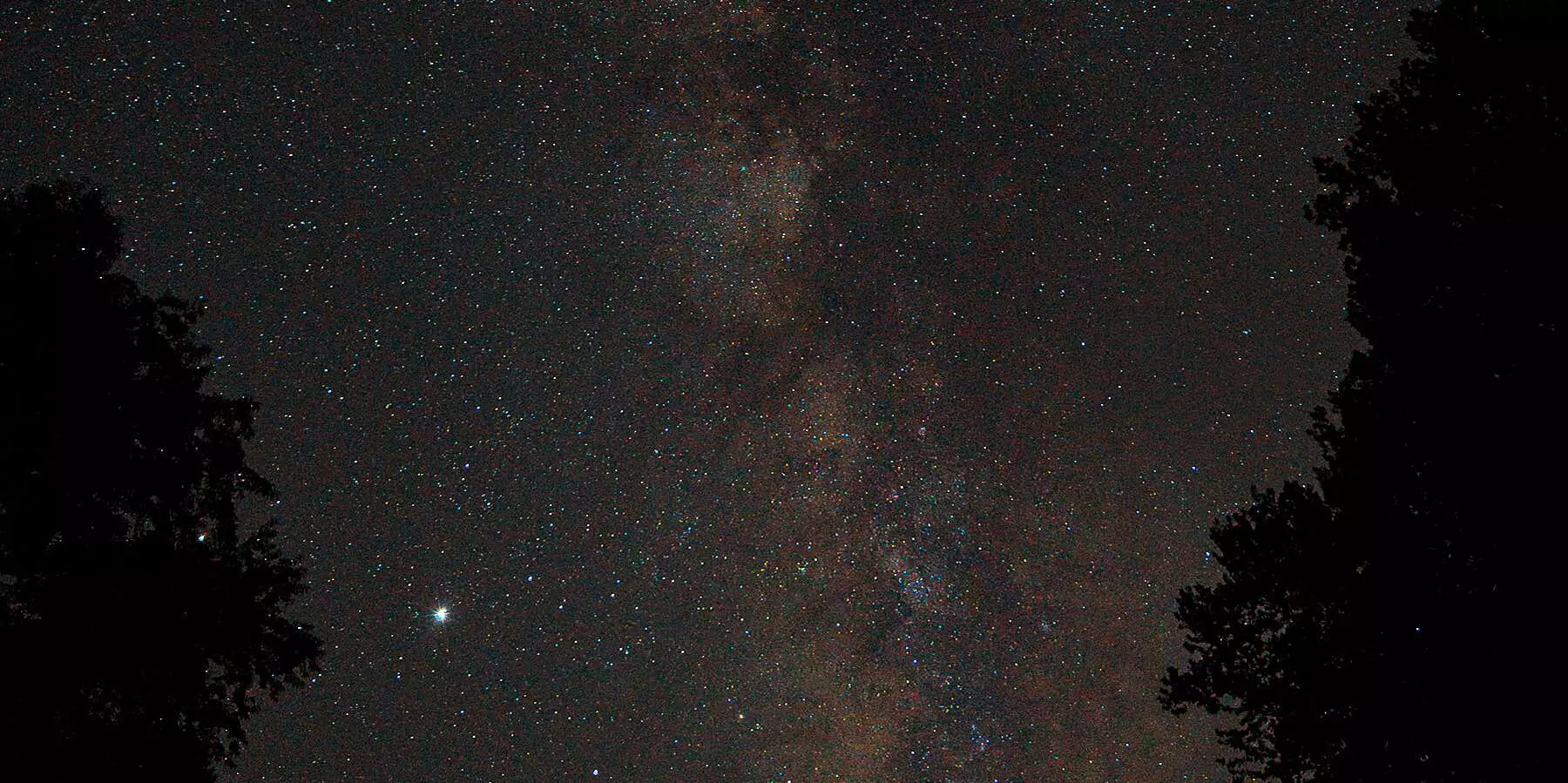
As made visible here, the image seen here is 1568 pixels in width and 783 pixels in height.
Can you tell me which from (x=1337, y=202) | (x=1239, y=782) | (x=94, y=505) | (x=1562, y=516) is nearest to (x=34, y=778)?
(x=94, y=505)

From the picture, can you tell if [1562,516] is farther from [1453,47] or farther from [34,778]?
[34,778]

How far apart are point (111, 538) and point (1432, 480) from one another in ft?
37.3

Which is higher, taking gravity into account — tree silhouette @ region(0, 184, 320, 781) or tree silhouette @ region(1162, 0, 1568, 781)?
tree silhouette @ region(0, 184, 320, 781)

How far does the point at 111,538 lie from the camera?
8.95 metres

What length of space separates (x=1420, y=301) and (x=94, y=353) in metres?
11.9

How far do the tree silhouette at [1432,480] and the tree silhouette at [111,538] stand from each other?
932cm

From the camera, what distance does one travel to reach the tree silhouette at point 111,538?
319 inches

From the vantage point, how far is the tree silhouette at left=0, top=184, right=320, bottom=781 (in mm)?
8109

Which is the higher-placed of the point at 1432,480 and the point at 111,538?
the point at 111,538

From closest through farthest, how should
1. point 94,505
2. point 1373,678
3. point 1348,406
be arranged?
point 1373,678 < point 94,505 < point 1348,406

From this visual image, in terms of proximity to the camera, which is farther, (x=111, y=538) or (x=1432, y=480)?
(x=111, y=538)

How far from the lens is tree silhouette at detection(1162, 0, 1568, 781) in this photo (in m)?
7.35

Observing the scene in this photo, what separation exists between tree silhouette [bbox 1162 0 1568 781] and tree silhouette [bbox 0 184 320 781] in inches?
367

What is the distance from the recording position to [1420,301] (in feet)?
27.7
